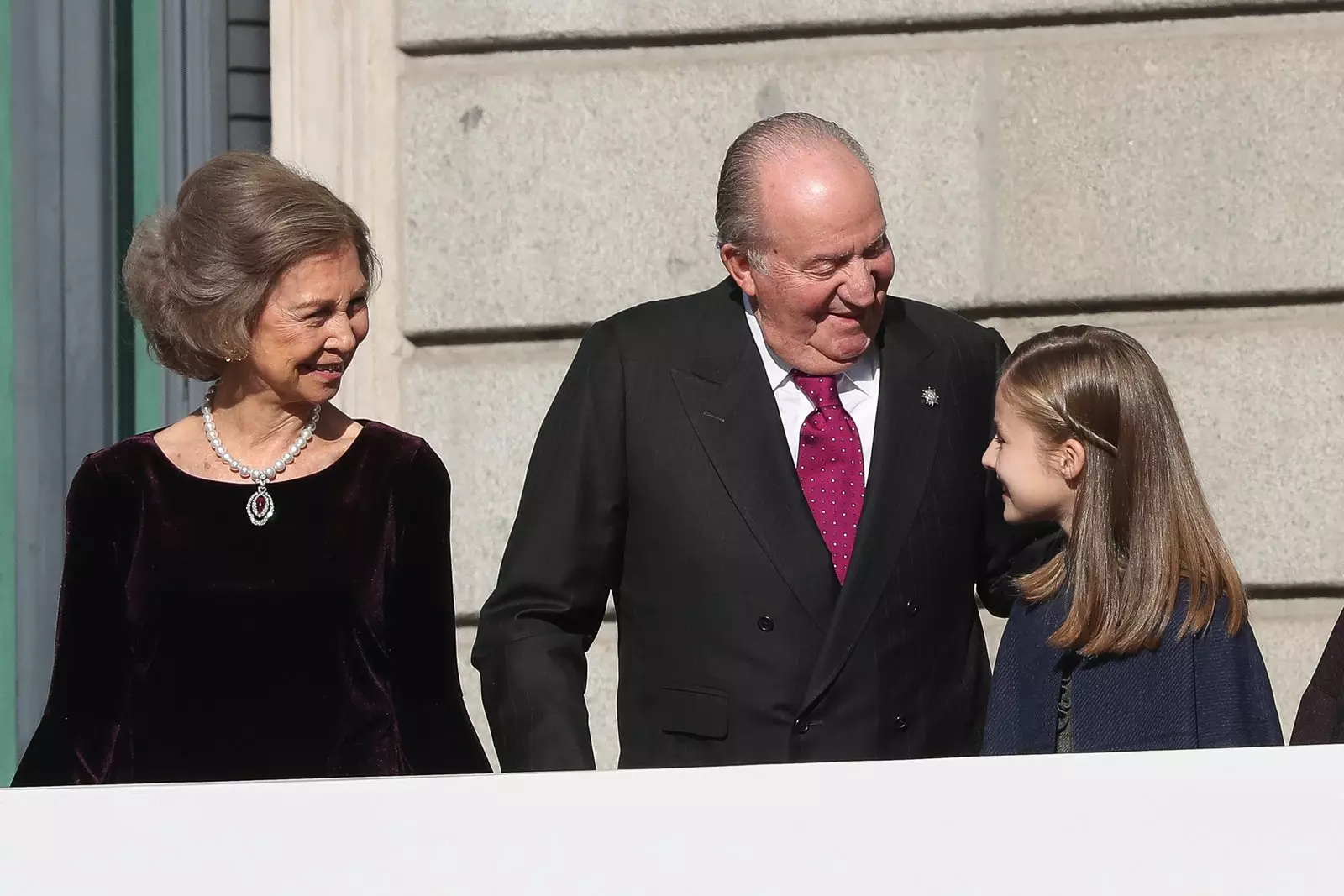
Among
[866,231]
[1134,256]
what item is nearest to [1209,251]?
[1134,256]

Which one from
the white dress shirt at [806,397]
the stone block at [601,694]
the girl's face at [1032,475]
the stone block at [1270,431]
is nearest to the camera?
the girl's face at [1032,475]

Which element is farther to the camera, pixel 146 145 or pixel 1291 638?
pixel 146 145

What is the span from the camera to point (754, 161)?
108 inches

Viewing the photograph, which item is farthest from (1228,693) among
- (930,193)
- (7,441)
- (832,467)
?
(7,441)

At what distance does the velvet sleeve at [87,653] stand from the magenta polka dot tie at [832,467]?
1.15 meters

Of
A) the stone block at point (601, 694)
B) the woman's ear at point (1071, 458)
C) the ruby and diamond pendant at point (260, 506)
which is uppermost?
the woman's ear at point (1071, 458)

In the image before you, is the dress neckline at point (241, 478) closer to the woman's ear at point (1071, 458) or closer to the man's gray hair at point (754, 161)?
the man's gray hair at point (754, 161)

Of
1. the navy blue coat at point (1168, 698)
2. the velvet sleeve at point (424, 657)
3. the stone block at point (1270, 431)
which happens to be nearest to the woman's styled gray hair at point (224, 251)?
the velvet sleeve at point (424, 657)

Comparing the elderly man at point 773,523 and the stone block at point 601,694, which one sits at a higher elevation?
the elderly man at point 773,523

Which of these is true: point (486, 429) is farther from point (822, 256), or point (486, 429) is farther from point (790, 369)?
point (822, 256)

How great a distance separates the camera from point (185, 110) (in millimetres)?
4617

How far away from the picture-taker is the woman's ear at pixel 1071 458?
256 centimetres

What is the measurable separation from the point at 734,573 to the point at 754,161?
0.70m

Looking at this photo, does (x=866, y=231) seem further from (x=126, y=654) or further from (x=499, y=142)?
(x=499, y=142)
